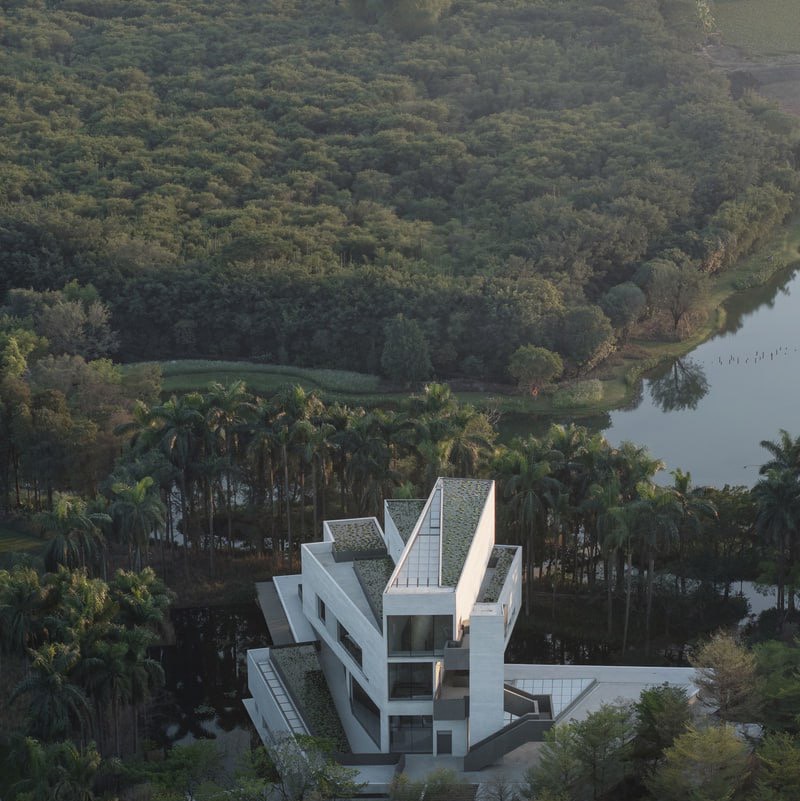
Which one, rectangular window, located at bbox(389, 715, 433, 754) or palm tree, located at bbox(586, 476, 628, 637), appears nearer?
rectangular window, located at bbox(389, 715, 433, 754)

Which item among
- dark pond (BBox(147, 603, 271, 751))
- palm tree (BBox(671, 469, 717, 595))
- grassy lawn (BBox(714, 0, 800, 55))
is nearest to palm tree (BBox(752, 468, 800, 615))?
palm tree (BBox(671, 469, 717, 595))

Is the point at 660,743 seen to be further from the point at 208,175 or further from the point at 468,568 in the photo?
the point at 208,175

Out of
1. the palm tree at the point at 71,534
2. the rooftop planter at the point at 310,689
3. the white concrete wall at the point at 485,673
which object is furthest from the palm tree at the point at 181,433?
the white concrete wall at the point at 485,673

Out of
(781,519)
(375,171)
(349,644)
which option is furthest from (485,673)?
(375,171)

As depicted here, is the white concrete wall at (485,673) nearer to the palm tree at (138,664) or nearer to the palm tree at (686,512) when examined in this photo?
the palm tree at (138,664)

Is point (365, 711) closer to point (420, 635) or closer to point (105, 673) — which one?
point (420, 635)

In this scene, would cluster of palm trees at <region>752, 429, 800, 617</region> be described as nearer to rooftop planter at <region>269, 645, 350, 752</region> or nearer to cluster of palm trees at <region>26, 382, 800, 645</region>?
cluster of palm trees at <region>26, 382, 800, 645</region>
